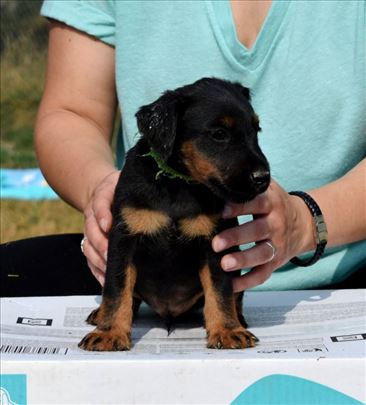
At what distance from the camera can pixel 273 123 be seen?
2939mm

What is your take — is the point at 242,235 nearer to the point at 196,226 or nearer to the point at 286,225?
the point at 196,226

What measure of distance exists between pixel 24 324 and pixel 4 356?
1.51ft

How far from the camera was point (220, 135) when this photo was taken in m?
2.17

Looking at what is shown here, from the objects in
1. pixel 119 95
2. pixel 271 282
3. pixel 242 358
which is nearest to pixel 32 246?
pixel 119 95

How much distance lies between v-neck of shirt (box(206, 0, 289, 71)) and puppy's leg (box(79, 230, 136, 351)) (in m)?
0.91

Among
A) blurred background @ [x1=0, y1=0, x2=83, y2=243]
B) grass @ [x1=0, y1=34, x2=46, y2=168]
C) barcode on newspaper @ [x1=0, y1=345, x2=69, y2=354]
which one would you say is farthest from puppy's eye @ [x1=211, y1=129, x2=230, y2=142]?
grass @ [x1=0, y1=34, x2=46, y2=168]

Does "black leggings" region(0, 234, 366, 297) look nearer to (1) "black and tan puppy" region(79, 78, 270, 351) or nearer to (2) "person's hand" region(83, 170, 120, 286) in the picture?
(2) "person's hand" region(83, 170, 120, 286)

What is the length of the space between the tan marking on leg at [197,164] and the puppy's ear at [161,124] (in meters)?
0.05

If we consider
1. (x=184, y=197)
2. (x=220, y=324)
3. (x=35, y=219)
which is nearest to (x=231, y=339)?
(x=220, y=324)

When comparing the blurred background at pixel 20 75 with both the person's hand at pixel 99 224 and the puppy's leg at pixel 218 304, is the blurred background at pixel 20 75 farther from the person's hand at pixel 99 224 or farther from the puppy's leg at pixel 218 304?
the puppy's leg at pixel 218 304

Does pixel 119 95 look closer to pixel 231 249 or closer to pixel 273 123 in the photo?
pixel 273 123

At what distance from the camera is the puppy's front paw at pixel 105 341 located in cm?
210

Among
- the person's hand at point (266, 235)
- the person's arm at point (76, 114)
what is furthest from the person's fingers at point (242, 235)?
the person's arm at point (76, 114)

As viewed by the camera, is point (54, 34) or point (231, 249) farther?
point (54, 34)
